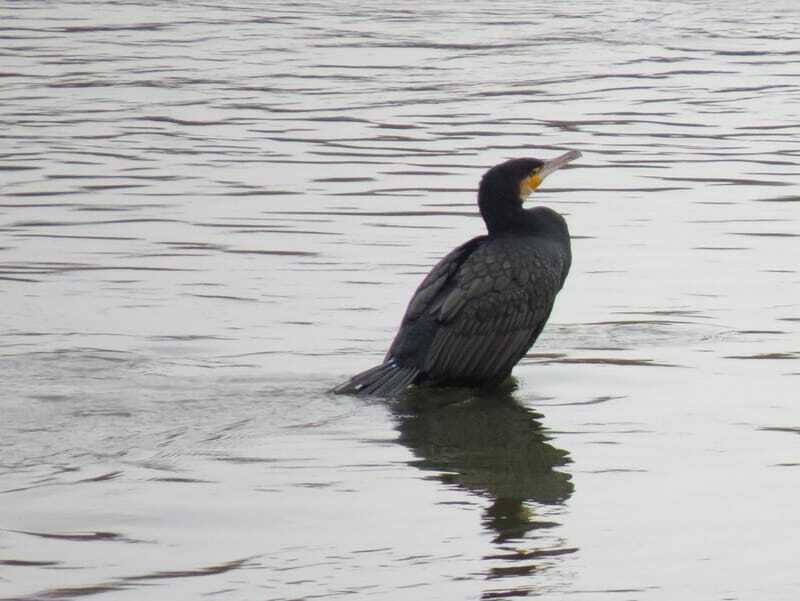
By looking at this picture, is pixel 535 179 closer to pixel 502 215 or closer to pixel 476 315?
pixel 502 215

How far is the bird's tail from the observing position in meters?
7.72

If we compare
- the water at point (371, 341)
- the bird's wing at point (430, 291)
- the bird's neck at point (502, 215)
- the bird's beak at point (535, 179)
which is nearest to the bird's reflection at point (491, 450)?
the water at point (371, 341)

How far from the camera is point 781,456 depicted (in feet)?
22.3

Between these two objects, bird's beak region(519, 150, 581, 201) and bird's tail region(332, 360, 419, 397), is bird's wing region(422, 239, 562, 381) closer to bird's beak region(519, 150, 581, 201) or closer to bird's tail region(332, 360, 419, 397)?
bird's tail region(332, 360, 419, 397)

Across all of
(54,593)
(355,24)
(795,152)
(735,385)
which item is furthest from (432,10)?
(54,593)

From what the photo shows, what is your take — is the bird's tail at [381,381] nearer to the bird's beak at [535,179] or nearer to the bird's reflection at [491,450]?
the bird's reflection at [491,450]

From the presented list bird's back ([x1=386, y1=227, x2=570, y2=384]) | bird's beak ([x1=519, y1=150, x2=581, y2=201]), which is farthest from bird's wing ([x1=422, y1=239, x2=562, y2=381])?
bird's beak ([x1=519, y1=150, x2=581, y2=201])

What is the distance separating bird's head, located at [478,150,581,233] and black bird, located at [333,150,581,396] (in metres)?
0.02

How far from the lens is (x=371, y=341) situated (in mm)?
8875

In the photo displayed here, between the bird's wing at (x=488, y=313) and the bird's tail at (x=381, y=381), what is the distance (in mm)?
95

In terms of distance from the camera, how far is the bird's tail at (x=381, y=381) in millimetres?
7719

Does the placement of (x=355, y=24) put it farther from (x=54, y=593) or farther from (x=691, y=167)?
(x=54, y=593)

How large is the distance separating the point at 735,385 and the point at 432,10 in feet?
58.9

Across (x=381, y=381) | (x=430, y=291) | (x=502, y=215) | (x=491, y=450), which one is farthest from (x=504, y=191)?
(x=491, y=450)
